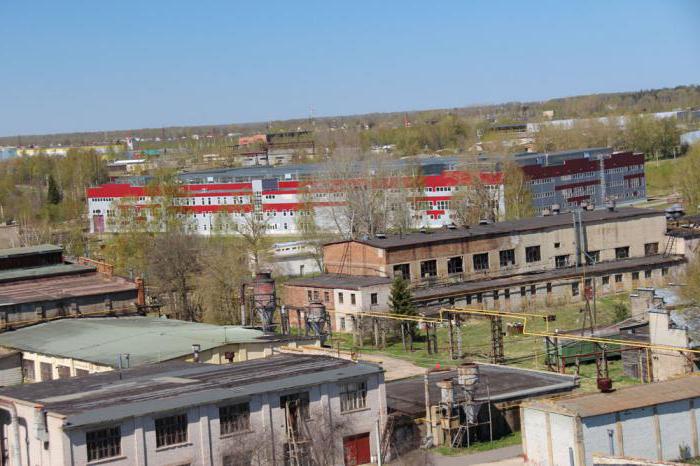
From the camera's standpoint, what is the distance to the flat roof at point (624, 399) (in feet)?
67.9

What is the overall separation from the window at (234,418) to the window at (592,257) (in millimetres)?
24697

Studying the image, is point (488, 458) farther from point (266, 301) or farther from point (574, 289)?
point (574, 289)

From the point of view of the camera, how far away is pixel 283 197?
75.3 meters

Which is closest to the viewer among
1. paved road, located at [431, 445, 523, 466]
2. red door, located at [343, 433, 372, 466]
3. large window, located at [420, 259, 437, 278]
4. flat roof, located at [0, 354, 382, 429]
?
flat roof, located at [0, 354, 382, 429]

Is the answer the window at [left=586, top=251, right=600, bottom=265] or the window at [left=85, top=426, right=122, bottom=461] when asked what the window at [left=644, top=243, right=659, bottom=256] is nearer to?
the window at [left=586, top=251, right=600, bottom=265]

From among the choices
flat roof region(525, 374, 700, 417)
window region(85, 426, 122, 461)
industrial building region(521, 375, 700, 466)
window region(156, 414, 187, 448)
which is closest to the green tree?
window region(156, 414, 187, 448)

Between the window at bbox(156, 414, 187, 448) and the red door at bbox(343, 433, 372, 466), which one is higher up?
the window at bbox(156, 414, 187, 448)

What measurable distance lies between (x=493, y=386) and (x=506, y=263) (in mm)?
17828

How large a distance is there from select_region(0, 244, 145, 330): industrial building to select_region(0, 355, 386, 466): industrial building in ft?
35.6

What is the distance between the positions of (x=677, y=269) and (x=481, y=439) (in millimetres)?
21778

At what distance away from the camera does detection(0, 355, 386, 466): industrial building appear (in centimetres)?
2048

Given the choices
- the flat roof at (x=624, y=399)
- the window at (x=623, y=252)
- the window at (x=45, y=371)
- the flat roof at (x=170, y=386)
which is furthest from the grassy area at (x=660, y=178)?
the flat roof at (x=624, y=399)

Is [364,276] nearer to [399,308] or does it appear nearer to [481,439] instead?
[399,308]

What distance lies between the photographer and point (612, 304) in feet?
134
